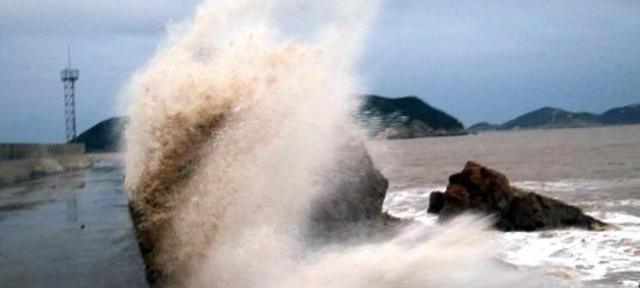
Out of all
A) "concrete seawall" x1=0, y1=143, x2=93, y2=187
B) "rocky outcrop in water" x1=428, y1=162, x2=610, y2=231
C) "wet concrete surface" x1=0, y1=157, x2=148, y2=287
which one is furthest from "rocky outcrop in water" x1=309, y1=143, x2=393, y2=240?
"concrete seawall" x1=0, y1=143, x2=93, y2=187

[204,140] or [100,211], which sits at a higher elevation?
[204,140]

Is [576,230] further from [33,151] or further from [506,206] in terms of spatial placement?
[33,151]

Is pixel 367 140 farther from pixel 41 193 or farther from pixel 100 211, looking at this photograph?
pixel 41 193

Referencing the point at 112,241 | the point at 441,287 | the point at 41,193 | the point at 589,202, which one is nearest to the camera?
the point at 441,287

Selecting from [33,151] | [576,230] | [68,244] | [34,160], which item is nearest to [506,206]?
[576,230]

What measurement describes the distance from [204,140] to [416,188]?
21718 millimetres

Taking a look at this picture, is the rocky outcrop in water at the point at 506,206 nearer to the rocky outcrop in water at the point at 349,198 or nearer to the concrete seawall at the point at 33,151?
the rocky outcrop in water at the point at 349,198

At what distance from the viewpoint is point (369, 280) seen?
714 cm

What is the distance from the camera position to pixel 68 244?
12.9m

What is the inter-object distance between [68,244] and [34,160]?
2977cm

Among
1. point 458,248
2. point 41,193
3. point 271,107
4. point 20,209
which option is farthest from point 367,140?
point 41,193

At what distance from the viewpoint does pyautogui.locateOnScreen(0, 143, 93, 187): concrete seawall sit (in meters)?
33.1

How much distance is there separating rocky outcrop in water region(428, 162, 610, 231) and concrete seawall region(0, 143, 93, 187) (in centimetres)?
2100

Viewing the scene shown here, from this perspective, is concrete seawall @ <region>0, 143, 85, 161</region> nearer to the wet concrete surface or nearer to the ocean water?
the wet concrete surface
